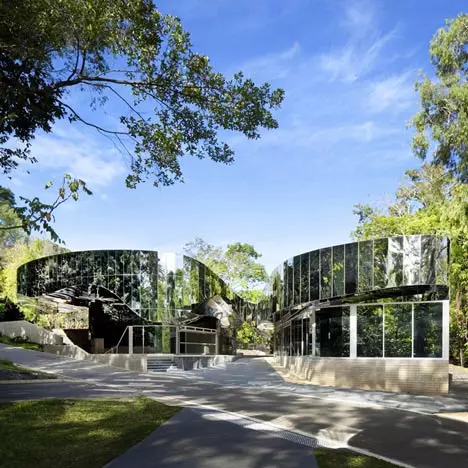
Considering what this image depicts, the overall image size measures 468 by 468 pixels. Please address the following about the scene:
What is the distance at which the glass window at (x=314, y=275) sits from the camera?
19.5 meters

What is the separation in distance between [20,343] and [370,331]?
24.6m

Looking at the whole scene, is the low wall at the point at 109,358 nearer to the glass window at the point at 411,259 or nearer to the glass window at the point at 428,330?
the glass window at the point at 428,330

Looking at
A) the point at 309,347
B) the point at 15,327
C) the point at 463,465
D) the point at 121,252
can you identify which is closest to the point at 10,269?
the point at 15,327

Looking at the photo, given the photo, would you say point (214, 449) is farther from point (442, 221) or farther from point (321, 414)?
point (442, 221)

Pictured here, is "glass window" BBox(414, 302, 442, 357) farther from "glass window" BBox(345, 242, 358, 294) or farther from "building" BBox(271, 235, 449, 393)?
"glass window" BBox(345, 242, 358, 294)

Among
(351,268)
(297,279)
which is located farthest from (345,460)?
(297,279)

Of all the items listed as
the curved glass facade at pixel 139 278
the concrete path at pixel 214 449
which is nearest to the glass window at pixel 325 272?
the concrete path at pixel 214 449

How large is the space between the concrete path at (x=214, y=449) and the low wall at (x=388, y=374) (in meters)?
8.52

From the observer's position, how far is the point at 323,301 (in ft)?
64.3

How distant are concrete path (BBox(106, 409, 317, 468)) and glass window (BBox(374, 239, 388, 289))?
8.54 metres

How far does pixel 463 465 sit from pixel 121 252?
2431cm

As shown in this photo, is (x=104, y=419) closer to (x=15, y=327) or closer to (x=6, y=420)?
(x=6, y=420)

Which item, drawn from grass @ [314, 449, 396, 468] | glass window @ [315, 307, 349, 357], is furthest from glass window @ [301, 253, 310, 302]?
grass @ [314, 449, 396, 468]

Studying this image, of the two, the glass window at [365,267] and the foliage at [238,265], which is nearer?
the glass window at [365,267]
